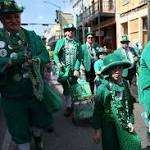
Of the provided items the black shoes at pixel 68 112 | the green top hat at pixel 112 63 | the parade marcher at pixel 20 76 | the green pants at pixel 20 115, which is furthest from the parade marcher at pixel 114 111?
the black shoes at pixel 68 112

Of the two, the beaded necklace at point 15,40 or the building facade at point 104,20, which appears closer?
the beaded necklace at point 15,40

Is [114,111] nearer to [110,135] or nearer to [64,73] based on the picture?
[110,135]

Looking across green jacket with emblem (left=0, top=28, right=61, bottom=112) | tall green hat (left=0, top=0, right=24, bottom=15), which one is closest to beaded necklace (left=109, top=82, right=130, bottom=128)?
green jacket with emblem (left=0, top=28, right=61, bottom=112)

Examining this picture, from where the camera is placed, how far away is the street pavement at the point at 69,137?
6.68 m

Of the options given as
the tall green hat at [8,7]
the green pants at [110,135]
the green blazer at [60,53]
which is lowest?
the green pants at [110,135]

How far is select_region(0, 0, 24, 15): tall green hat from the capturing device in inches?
204

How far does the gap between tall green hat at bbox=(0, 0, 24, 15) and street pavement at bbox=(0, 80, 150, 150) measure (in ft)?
7.44

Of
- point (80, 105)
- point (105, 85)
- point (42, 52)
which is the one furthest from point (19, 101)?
point (80, 105)

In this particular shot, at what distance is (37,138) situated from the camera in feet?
20.4

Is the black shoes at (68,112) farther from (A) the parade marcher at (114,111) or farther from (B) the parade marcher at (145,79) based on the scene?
A: (B) the parade marcher at (145,79)

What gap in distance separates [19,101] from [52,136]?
79.8 inches

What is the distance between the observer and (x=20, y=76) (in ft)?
17.6

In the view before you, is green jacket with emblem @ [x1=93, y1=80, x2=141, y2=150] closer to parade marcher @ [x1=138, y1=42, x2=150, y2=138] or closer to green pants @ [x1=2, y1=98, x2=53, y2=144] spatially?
parade marcher @ [x1=138, y1=42, x2=150, y2=138]

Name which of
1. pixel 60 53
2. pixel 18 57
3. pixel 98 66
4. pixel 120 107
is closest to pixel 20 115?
pixel 18 57
